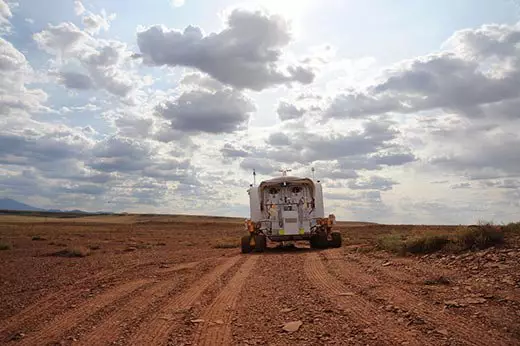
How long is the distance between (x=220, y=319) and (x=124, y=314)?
5.68 feet

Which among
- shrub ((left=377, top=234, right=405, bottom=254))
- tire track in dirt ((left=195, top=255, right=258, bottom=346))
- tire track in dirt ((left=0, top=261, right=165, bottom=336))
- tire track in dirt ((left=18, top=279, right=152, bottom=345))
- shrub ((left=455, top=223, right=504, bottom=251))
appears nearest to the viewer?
tire track in dirt ((left=195, top=255, right=258, bottom=346))

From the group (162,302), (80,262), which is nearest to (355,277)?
(162,302)

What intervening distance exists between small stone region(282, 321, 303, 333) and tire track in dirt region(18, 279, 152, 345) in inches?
124

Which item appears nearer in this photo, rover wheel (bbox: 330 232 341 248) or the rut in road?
the rut in road

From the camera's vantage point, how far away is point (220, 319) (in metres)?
6.65

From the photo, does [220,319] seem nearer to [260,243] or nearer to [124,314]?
[124,314]

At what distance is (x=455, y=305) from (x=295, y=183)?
15978mm

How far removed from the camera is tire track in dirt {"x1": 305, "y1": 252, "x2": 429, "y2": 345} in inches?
206

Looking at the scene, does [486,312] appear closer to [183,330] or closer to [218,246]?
[183,330]

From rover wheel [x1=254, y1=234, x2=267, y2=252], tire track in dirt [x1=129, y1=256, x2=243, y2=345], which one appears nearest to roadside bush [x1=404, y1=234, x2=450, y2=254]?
tire track in dirt [x1=129, y1=256, x2=243, y2=345]

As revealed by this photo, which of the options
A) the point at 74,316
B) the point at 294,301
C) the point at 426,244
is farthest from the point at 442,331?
the point at 426,244

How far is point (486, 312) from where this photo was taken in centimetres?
612

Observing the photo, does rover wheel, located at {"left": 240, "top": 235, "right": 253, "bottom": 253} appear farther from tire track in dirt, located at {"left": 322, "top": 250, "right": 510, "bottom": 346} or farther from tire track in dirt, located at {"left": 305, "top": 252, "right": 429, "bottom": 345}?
tire track in dirt, located at {"left": 305, "top": 252, "right": 429, "bottom": 345}

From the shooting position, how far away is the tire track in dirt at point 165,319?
5719 millimetres
